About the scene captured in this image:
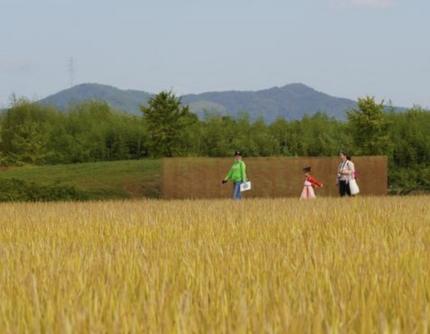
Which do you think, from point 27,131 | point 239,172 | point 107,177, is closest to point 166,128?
point 27,131

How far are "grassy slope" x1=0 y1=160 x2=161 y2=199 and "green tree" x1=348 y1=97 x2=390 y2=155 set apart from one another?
41.8ft

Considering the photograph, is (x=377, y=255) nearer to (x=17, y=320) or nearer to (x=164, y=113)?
(x=17, y=320)

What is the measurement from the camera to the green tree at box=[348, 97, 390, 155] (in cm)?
4738

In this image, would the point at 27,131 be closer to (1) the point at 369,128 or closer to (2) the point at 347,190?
(1) the point at 369,128

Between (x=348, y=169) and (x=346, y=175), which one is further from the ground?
(x=348, y=169)

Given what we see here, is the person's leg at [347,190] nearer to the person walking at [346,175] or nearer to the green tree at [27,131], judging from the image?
the person walking at [346,175]

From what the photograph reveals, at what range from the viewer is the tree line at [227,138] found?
47.3 metres

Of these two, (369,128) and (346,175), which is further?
(369,128)

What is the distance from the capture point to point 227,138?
182 ft

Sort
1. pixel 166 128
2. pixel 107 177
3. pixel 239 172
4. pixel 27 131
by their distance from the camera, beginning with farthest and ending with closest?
pixel 27 131, pixel 166 128, pixel 107 177, pixel 239 172

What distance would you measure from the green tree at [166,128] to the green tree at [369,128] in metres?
10.9

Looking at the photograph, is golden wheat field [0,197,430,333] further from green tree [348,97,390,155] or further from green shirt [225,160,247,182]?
green tree [348,97,390,155]

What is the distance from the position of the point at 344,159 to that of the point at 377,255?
20.4 m

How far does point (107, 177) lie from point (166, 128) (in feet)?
43.7
